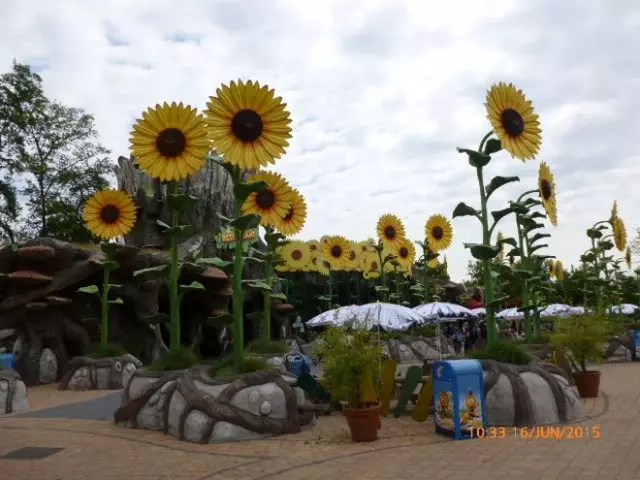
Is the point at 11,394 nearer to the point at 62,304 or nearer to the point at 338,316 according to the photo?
the point at 62,304

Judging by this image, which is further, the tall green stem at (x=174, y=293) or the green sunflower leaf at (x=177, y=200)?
the tall green stem at (x=174, y=293)

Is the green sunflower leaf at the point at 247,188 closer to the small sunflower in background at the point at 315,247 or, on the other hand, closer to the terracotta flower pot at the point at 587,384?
the terracotta flower pot at the point at 587,384

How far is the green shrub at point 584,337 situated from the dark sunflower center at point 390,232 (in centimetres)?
864

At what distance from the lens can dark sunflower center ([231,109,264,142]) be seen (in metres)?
8.39

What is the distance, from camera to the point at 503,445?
744cm

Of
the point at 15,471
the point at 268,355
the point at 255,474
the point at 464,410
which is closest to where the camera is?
the point at 255,474

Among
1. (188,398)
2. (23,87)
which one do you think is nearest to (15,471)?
(188,398)

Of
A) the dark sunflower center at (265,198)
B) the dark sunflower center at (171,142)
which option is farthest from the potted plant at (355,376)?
the dark sunflower center at (171,142)

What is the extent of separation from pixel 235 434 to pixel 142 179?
65.8ft

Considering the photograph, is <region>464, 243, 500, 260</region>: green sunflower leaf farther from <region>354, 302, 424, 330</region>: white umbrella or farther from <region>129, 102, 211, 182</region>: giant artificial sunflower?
<region>129, 102, 211, 182</region>: giant artificial sunflower

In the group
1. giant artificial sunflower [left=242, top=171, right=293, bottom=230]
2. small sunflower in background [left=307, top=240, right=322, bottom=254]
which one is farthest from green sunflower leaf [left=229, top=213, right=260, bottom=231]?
small sunflower in background [left=307, top=240, right=322, bottom=254]

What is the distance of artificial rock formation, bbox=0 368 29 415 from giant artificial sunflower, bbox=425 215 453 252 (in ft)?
31.7

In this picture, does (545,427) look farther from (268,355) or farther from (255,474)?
(268,355)

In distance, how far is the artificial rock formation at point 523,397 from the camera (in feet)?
28.0
